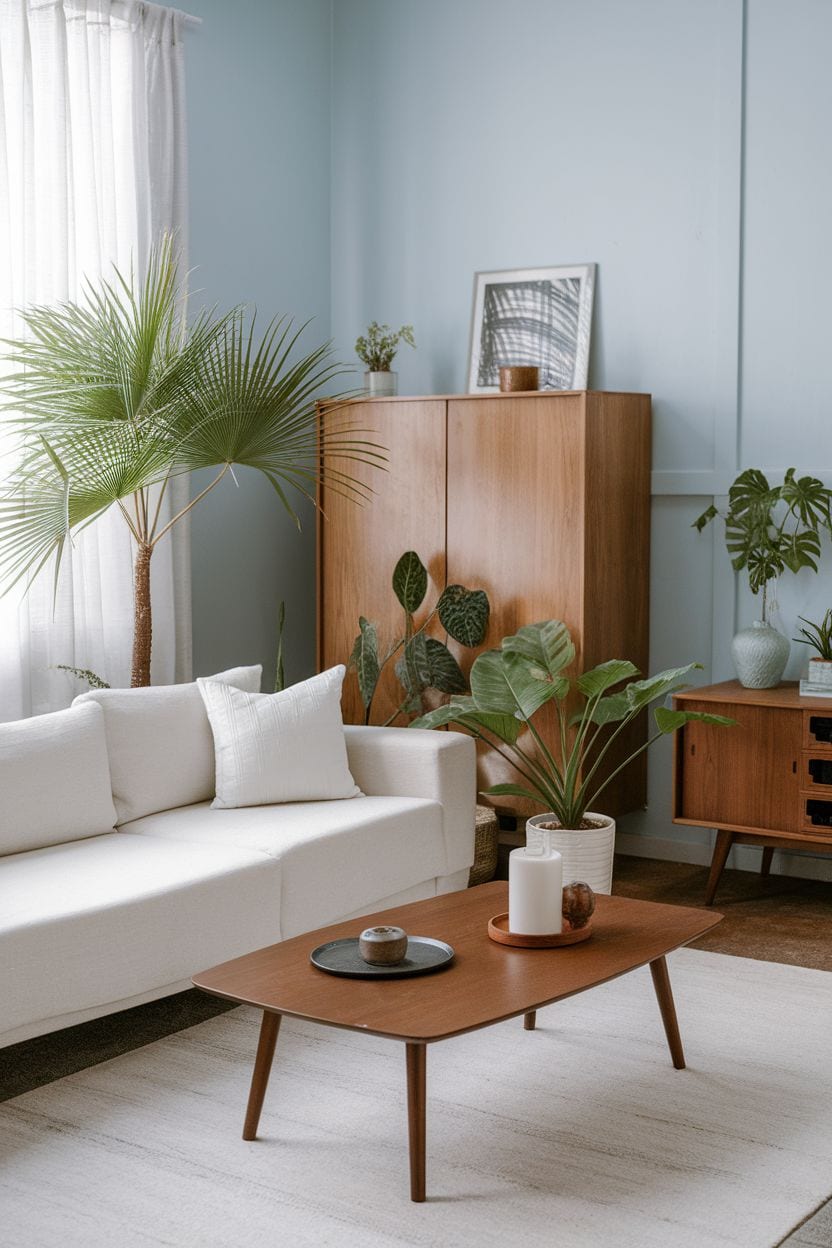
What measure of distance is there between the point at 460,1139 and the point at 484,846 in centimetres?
188

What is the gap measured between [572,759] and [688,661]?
893mm

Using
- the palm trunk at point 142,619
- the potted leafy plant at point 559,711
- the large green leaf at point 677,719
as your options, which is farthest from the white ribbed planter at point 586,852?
the palm trunk at point 142,619

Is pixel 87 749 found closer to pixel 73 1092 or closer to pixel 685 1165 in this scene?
pixel 73 1092

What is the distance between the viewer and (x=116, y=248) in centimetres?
452

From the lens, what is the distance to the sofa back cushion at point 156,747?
3.78 m

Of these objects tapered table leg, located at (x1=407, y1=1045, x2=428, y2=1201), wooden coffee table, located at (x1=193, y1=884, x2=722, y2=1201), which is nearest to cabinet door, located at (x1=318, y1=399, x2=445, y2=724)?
wooden coffee table, located at (x1=193, y1=884, x2=722, y2=1201)

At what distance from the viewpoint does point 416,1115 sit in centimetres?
246

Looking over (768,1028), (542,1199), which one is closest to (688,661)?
(768,1028)

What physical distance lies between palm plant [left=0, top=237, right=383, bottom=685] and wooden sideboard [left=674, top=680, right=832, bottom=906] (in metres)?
1.50

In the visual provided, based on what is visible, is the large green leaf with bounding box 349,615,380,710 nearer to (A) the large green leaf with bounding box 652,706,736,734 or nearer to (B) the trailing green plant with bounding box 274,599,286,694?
(B) the trailing green plant with bounding box 274,599,286,694

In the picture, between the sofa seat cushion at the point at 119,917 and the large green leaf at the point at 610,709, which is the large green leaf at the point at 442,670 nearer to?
the large green leaf at the point at 610,709

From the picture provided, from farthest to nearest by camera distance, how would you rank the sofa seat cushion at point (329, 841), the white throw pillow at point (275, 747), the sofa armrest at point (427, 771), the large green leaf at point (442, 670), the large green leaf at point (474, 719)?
1. the large green leaf at point (442, 670)
2. the large green leaf at point (474, 719)
3. the sofa armrest at point (427, 771)
4. the white throw pillow at point (275, 747)
5. the sofa seat cushion at point (329, 841)

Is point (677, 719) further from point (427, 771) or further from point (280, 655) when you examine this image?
point (280, 655)

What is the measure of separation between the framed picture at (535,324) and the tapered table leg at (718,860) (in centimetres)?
157
